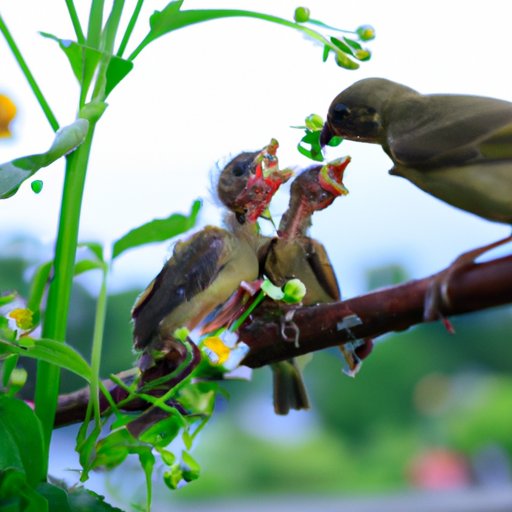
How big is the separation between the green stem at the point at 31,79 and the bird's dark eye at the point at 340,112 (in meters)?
0.14

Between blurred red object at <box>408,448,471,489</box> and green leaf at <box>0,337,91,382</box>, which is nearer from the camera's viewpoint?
green leaf at <box>0,337,91,382</box>

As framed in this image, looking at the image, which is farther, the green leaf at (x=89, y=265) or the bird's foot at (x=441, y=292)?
the green leaf at (x=89, y=265)

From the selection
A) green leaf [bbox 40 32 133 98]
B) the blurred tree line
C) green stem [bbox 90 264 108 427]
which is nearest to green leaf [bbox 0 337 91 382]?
green stem [bbox 90 264 108 427]

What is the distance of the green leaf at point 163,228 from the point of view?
1.46ft

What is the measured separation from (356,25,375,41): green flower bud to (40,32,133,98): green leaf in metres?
0.11

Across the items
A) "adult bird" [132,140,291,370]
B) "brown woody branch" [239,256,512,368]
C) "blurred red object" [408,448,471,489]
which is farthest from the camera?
"blurred red object" [408,448,471,489]

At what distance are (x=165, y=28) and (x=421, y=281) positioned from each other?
182 millimetres

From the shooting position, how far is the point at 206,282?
41cm

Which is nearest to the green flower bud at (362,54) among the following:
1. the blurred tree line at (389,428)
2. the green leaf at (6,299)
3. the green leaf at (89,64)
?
the green leaf at (89,64)

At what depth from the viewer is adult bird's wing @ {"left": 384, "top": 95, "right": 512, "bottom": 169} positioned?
36 cm

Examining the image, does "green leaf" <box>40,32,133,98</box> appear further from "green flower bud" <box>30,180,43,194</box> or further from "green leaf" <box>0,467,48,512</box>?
"green leaf" <box>0,467,48,512</box>

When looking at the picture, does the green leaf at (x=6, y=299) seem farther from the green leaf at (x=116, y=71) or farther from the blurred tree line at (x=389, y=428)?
the blurred tree line at (x=389, y=428)

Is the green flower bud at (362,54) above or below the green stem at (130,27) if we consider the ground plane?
below

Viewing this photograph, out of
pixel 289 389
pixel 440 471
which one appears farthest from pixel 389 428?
pixel 289 389
